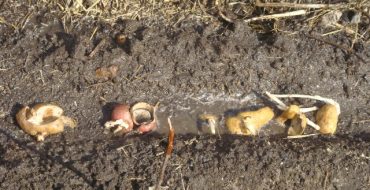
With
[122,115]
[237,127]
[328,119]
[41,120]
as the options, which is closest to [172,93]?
[122,115]

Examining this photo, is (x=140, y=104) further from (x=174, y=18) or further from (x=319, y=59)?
(x=319, y=59)

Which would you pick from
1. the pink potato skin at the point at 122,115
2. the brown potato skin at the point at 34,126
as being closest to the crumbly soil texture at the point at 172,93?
the brown potato skin at the point at 34,126

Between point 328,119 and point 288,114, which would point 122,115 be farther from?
point 328,119

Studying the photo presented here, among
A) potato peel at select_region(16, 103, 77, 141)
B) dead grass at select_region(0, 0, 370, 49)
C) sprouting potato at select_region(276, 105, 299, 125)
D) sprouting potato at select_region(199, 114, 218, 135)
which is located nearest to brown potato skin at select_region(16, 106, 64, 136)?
potato peel at select_region(16, 103, 77, 141)

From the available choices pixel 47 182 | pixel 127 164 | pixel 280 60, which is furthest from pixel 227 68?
pixel 47 182

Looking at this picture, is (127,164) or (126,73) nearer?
(127,164)
